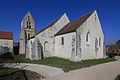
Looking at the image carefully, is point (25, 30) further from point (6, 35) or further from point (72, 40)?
point (72, 40)

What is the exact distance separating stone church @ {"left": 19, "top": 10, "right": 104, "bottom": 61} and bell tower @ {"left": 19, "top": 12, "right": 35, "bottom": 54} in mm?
12137

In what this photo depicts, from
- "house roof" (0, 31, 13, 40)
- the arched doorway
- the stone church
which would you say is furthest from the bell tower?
the arched doorway

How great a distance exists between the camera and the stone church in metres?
24.0

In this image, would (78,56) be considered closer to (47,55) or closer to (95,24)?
(95,24)

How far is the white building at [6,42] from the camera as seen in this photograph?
40.6m

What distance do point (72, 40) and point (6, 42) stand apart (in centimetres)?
2350

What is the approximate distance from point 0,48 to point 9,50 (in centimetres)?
251

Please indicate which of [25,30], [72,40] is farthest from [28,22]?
[72,40]

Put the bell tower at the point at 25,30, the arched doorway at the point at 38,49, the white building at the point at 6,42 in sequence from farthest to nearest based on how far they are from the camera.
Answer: the bell tower at the point at 25,30, the white building at the point at 6,42, the arched doorway at the point at 38,49

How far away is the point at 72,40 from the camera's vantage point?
24.3 m

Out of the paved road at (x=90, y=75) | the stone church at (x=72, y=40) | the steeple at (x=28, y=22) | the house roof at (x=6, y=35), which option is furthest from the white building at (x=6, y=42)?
the paved road at (x=90, y=75)

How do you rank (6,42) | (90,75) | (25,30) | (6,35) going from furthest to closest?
(6,35) → (6,42) → (25,30) → (90,75)

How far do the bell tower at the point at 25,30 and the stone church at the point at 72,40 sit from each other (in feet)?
39.8

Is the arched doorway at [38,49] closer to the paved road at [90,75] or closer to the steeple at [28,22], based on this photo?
the paved road at [90,75]
